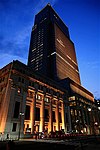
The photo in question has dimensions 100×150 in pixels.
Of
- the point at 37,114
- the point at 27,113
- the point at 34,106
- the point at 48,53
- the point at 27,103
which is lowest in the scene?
the point at 37,114

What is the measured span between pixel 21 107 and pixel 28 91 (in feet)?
23.4

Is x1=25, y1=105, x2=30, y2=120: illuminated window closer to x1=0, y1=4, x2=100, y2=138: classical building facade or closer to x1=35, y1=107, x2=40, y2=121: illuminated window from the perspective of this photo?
x1=0, y1=4, x2=100, y2=138: classical building facade

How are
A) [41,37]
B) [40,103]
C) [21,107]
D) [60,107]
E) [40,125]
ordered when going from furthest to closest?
[41,37] < [60,107] < [40,103] < [40,125] < [21,107]

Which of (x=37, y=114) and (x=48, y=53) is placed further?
(x=48, y=53)

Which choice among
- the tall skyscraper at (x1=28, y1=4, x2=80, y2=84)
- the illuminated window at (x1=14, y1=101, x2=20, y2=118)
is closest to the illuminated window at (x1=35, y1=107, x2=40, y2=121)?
the illuminated window at (x1=14, y1=101, x2=20, y2=118)

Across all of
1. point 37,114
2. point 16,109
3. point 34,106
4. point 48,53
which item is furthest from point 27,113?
point 48,53

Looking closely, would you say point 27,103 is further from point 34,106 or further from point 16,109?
point 16,109

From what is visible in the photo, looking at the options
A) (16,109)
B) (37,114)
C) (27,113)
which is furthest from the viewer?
(37,114)

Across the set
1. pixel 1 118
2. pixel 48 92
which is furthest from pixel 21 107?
pixel 48 92

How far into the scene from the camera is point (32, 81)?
45375 mm

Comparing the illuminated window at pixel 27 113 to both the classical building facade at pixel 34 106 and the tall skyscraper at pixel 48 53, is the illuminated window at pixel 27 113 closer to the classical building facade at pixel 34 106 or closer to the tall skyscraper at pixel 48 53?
the classical building facade at pixel 34 106

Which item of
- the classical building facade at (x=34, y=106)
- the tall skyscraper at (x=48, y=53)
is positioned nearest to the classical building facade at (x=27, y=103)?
the classical building facade at (x=34, y=106)

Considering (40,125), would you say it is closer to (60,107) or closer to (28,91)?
(28,91)

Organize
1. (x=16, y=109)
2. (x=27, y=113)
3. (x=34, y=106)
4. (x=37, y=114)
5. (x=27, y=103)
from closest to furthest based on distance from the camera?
(x=16, y=109)
(x=27, y=113)
(x=27, y=103)
(x=34, y=106)
(x=37, y=114)
